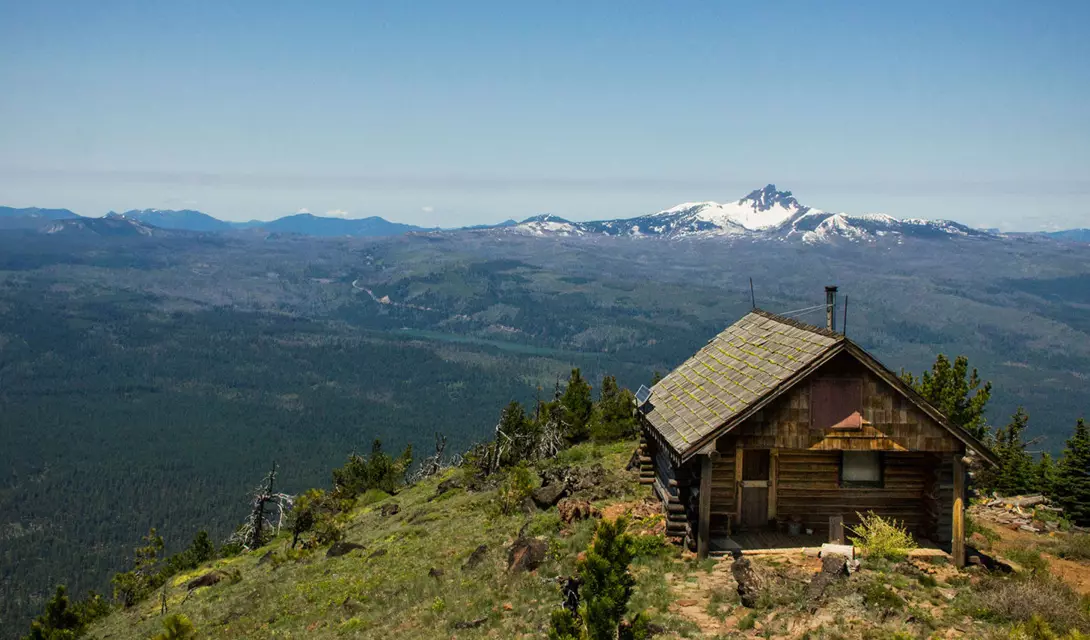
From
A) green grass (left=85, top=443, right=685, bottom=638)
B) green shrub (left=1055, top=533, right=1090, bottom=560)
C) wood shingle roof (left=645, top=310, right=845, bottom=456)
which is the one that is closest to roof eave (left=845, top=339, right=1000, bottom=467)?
wood shingle roof (left=645, top=310, right=845, bottom=456)

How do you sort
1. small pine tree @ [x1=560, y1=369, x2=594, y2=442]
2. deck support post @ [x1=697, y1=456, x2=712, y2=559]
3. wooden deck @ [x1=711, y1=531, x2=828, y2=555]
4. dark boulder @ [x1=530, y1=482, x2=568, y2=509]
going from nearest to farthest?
deck support post @ [x1=697, y1=456, x2=712, y2=559] < wooden deck @ [x1=711, y1=531, x2=828, y2=555] < dark boulder @ [x1=530, y1=482, x2=568, y2=509] < small pine tree @ [x1=560, y1=369, x2=594, y2=442]

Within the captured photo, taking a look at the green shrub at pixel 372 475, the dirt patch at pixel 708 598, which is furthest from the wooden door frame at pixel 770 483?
the green shrub at pixel 372 475

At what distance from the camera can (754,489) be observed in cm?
2297

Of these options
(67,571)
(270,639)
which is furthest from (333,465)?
(270,639)

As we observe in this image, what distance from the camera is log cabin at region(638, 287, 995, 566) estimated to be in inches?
813

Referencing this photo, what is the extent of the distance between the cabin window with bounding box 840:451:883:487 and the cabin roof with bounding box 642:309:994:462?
108 inches

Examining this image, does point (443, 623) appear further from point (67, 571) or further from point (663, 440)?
point (67, 571)

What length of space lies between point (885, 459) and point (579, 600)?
469 inches

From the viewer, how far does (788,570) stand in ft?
63.3

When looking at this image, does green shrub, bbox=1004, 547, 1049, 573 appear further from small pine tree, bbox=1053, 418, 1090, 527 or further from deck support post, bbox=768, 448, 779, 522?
small pine tree, bbox=1053, 418, 1090, 527

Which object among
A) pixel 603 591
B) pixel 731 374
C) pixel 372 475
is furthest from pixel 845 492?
pixel 372 475

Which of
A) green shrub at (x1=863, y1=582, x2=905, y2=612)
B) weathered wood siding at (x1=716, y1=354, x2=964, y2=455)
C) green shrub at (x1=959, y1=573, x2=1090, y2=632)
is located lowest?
green shrub at (x1=863, y1=582, x2=905, y2=612)

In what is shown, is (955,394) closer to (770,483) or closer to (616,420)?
(616,420)

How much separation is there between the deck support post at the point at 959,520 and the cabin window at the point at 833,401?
3.54 metres
